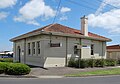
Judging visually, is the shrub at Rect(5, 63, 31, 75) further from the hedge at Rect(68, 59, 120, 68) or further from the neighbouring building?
the neighbouring building

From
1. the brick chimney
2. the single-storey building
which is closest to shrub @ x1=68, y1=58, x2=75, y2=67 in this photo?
the single-storey building

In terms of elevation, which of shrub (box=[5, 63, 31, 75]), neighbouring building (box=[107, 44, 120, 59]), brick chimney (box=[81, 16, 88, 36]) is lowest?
shrub (box=[5, 63, 31, 75])

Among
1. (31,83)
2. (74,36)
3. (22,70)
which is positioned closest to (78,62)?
(74,36)

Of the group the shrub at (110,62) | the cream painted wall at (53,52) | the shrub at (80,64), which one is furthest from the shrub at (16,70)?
the shrub at (110,62)

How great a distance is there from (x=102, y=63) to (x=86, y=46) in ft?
10.3

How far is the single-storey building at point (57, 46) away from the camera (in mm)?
24922

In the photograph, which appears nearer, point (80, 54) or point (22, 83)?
point (22, 83)

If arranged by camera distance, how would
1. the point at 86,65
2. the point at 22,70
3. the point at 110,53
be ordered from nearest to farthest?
the point at 22,70 → the point at 86,65 → the point at 110,53

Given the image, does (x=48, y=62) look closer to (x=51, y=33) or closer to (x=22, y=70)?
(x=51, y=33)

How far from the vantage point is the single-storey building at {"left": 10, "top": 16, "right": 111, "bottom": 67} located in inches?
981

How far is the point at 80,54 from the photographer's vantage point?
2861 cm

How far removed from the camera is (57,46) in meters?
24.4

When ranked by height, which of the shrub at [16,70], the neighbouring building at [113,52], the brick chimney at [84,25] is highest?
the brick chimney at [84,25]

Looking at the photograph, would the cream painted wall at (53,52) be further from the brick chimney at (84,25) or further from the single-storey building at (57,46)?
the brick chimney at (84,25)
